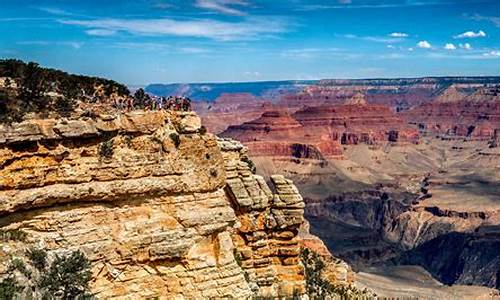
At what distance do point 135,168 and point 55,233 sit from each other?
398 cm

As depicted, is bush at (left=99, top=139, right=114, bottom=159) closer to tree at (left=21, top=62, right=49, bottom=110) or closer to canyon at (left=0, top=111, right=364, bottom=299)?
canyon at (left=0, top=111, right=364, bottom=299)

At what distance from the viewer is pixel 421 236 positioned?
19325cm

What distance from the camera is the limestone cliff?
24.0m

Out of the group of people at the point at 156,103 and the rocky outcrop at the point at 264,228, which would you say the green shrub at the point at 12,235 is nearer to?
the group of people at the point at 156,103

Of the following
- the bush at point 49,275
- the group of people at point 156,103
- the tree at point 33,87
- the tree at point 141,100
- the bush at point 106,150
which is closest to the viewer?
the bush at point 49,275

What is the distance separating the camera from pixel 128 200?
26.1 meters

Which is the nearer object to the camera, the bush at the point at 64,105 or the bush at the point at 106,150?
the bush at the point at 106,150

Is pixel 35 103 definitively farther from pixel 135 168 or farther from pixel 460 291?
pixel 460 291

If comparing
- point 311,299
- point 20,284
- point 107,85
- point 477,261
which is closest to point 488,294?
point 477,261

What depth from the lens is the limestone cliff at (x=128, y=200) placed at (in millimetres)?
23984

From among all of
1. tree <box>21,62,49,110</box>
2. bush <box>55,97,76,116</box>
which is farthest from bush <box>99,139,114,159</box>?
tree <box>21,62,49,110</box>

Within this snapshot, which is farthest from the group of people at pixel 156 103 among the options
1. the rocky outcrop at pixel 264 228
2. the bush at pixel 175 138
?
the rocky outcrop at pixel 264 228

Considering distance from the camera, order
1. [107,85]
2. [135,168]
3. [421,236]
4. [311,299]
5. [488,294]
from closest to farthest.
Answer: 1. [135,168]
2. [107,85]
3. [311,299]
4. [488,294]
5. [421,236]

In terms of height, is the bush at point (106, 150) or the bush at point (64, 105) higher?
the bush at point (64, 105)
